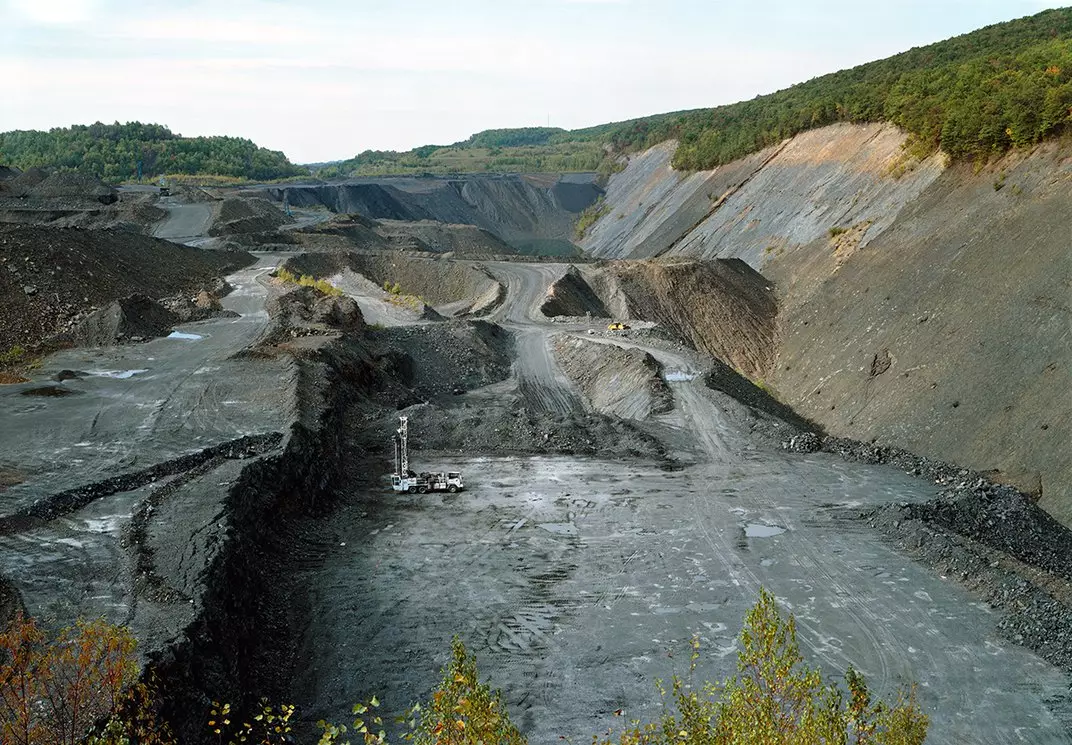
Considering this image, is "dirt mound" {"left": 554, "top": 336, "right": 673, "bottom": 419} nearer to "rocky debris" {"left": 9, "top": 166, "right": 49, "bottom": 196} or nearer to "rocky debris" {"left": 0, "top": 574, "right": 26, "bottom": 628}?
"rocky debris" {"left": 0, "top": 574, "right": 26, "bottom": 628}

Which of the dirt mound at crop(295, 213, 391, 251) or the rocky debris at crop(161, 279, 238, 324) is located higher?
the dirt mound at crop(295, 213, 391, 251)

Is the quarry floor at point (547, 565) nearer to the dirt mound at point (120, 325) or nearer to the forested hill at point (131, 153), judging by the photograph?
the dirt mound at point (120, 325)

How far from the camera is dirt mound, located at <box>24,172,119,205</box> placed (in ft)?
198

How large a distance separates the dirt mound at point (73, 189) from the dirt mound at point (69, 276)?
22053 millimetres

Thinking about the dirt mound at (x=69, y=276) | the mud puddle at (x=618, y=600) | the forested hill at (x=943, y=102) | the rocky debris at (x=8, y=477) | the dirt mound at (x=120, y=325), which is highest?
the forested hill at (x=943, y=102)

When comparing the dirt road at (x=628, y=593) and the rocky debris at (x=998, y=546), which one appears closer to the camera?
the dirt road at (x=628, y=593)

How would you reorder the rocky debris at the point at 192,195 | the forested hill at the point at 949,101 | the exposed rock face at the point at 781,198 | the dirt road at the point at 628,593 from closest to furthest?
the dirt road at the point at 628,593
the forested hill at the point at 949,101
the exposed rock face at the point at 781,198
the rocky debris at the point at 192,195

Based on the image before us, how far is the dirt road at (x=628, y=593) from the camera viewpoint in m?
14.1

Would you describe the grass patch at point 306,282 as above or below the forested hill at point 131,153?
below

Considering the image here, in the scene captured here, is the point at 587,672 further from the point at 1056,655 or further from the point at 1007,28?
the point at 1007,28

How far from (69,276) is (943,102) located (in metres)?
43.2

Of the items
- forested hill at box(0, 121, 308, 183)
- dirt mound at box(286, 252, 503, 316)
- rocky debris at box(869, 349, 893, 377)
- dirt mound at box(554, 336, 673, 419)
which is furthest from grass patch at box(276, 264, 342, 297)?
forested hill at box(0, 121, 308, 183)

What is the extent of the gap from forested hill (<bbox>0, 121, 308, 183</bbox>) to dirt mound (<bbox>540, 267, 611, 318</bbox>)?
7110cm

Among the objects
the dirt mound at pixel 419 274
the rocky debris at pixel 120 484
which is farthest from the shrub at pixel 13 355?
the dirt mound at pixel 419 274
